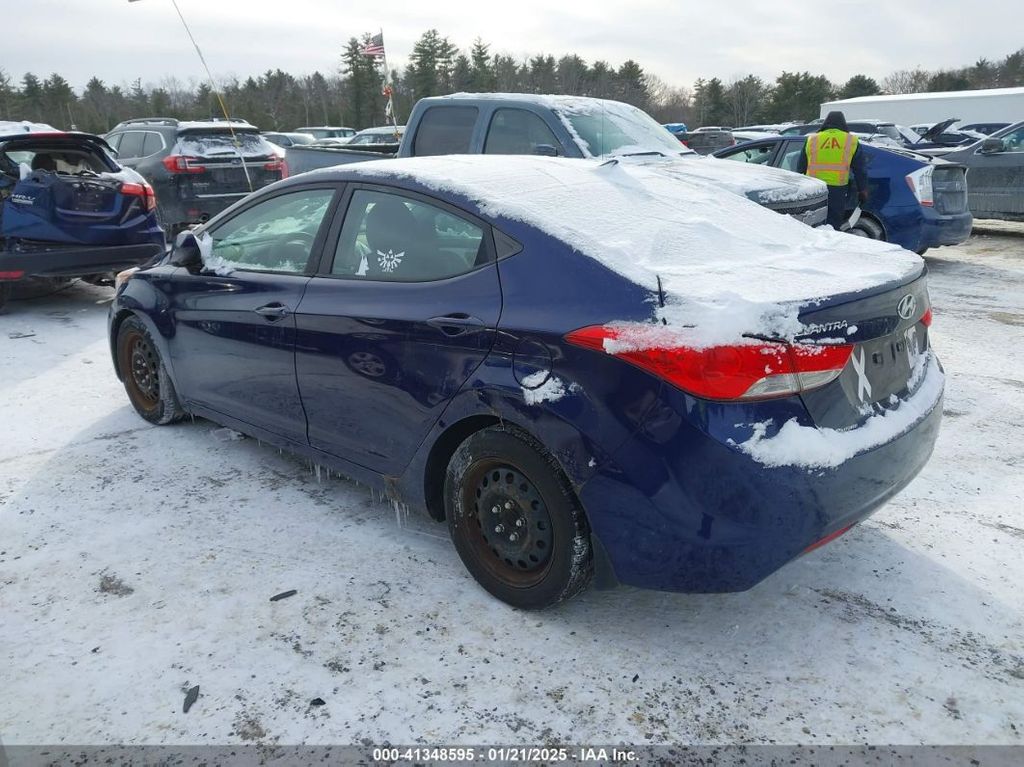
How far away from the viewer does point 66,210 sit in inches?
286

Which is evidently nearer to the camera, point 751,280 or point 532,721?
point 532,721

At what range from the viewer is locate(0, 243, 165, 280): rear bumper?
708 cm

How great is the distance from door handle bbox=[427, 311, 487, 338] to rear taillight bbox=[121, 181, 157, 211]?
622 cm

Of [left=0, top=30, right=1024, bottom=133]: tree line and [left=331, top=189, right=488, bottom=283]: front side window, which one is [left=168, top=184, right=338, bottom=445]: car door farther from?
[left=0, top=30, right=1024, bottom=133]: tree line

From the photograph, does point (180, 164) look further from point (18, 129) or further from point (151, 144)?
point (18, 129)

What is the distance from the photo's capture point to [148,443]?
4500 mm

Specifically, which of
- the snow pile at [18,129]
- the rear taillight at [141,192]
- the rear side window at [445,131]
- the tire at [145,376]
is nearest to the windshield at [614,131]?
the rear side window at [445,131]

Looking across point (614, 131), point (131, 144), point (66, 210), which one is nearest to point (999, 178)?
point (614, 131)

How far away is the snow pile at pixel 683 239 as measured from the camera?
2.31 meters

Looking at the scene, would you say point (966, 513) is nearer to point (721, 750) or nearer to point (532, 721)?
point (721, 750)

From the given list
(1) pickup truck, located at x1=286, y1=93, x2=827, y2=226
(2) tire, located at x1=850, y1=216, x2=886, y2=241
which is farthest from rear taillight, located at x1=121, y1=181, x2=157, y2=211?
(2) tire, located at x1=850, y1=216, x2=886, y2=241

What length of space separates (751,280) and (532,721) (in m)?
1.56

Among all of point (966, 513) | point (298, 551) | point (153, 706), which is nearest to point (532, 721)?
point (153, 706)

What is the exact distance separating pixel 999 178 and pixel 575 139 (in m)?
8.22
